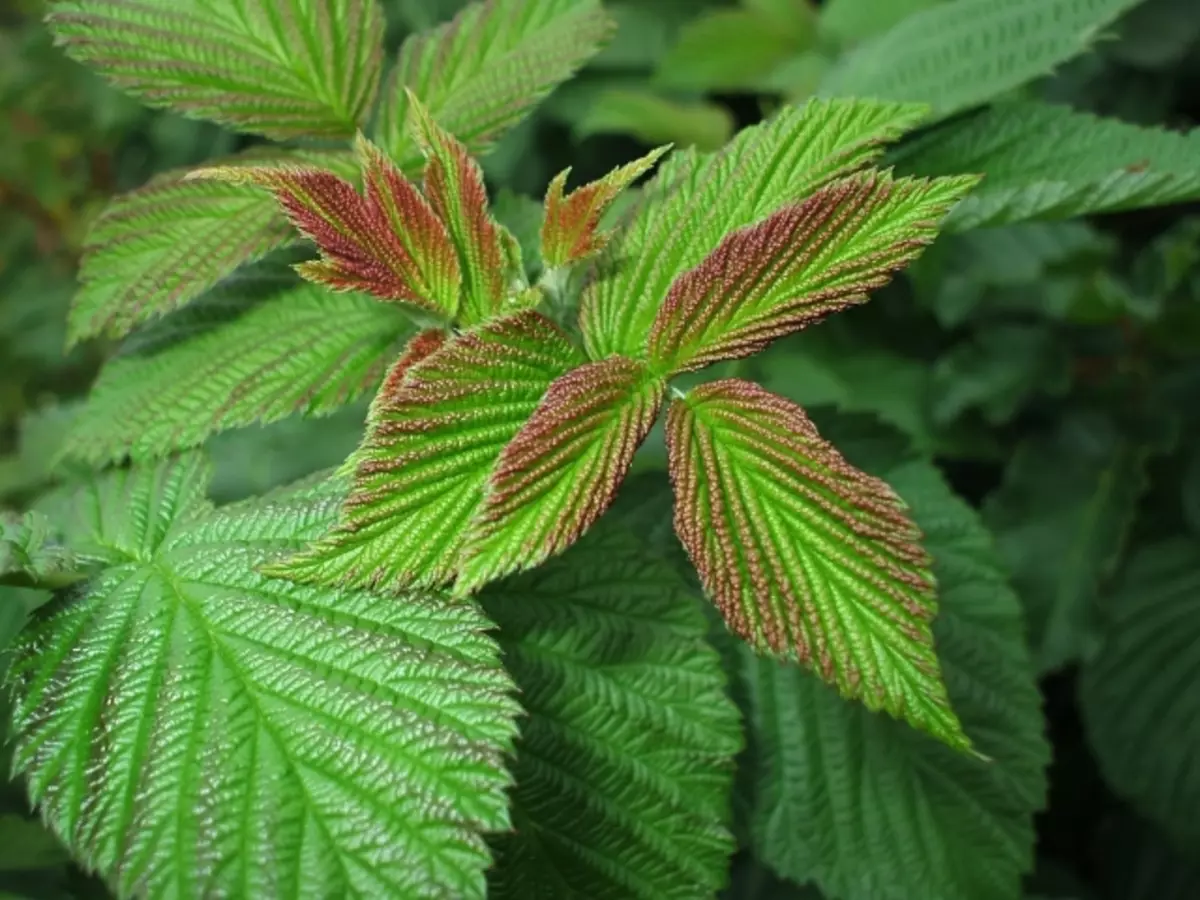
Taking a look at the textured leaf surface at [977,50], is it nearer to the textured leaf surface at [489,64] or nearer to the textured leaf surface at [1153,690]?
the textured leaf surface at [489,64]

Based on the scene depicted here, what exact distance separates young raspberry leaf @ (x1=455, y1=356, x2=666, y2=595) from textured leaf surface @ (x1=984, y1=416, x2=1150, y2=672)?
0.74 meters

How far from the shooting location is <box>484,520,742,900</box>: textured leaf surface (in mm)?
611

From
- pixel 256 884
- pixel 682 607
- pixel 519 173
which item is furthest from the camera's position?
pixel 519 173

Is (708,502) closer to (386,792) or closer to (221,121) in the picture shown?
(386,792)

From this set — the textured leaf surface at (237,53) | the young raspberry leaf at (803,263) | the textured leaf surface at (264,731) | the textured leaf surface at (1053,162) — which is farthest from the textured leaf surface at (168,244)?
the textured leaf surface at (1053,162)

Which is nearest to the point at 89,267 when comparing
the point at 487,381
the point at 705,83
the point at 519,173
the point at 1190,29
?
the point at 487,381

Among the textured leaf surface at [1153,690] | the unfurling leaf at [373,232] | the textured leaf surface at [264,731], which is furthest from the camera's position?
the textured leaf surface at [1153,690]

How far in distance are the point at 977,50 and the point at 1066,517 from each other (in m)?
0.58

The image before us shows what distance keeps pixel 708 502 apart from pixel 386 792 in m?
0.20

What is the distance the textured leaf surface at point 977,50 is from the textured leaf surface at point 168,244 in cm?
42

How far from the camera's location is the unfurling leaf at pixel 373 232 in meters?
0.57

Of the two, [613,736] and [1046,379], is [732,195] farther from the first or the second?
[1046,379]

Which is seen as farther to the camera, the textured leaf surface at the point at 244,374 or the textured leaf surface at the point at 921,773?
the textured leaf surface at the point at 921,773

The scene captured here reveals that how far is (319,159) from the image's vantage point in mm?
700
